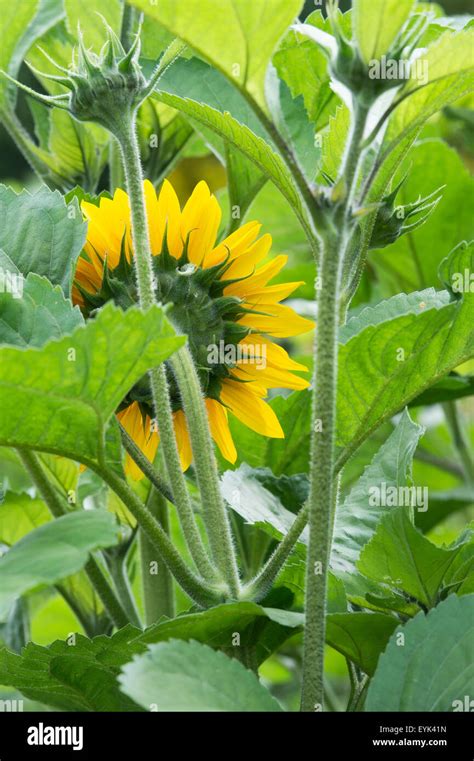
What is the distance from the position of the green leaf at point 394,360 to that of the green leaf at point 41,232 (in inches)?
4.9

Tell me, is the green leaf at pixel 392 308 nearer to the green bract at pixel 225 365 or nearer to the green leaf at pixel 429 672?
the green bract at pixel 225 365

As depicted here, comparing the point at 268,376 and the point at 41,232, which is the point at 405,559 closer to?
the point at 268,376

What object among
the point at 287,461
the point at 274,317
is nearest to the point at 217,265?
the point at 274,317

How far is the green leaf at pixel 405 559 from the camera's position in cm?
41

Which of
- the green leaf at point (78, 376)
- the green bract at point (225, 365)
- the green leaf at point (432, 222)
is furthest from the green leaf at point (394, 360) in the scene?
the green leaf at point (432, 222)

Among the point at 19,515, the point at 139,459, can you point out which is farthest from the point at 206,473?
the point at 19,515

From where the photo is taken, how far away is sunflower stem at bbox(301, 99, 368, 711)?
342 mm

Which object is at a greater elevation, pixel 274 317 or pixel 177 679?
pixel 274 317

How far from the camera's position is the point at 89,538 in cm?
33

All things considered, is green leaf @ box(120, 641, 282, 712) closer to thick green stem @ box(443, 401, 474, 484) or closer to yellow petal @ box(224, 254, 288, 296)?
yellow petal @ box(224, 254, 288, 296)

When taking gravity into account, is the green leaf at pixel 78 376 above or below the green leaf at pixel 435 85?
below
